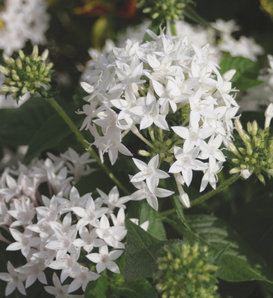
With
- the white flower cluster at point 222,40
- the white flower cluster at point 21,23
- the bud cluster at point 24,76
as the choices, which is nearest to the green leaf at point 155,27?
the bud cluster at point 24,76

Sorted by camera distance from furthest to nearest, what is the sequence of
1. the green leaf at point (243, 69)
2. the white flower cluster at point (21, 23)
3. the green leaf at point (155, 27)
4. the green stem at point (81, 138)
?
the white flower cluster at point (21, 23), the green leaf at point (243, 69), the green leaf at point (155, 27), the green stem at point (81, 138)

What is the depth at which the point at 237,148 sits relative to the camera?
39.4 inches

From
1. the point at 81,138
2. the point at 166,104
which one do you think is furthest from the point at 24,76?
the point at 166,104

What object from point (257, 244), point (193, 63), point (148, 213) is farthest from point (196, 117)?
point (257, 244)

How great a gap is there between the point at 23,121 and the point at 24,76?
518mm

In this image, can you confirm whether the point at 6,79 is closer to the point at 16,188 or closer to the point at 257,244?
the point at 16,188

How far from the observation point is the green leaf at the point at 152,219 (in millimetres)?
982

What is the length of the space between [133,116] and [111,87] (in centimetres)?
9

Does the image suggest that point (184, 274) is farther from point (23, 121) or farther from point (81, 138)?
point (23, 121)

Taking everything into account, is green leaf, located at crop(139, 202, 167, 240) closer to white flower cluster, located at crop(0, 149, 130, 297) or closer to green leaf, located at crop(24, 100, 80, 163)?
white flower cluster, located at crop(0, 149, 130, 297)

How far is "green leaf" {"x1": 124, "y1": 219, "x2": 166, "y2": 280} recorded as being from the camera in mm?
844

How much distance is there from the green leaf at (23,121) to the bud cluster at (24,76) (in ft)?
1.46

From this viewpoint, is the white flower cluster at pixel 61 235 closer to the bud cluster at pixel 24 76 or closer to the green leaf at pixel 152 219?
the green leaf at pixel 152 219

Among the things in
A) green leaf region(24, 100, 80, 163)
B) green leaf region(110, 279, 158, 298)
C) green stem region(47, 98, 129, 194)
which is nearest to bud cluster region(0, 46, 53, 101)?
green stem region(47, 98, 129, 194)
